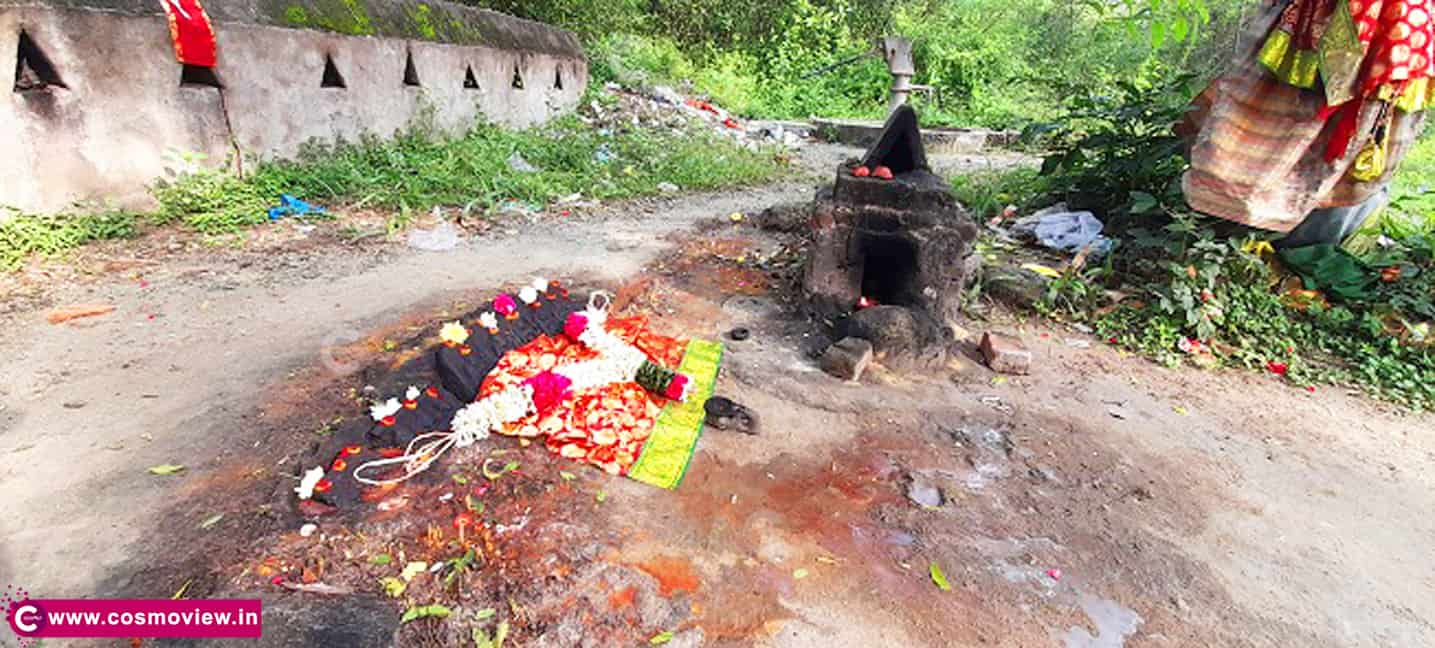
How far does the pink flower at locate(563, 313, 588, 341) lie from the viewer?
3.50m

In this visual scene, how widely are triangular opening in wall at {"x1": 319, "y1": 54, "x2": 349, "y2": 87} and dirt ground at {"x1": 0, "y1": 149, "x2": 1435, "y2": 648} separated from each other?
2.75 m

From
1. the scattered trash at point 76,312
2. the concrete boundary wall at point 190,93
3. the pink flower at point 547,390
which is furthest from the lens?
the concrete boundary wall at point 190,93

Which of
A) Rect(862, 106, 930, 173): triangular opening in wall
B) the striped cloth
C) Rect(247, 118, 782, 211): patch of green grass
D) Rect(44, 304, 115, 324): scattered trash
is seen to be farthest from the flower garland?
the striped cloth

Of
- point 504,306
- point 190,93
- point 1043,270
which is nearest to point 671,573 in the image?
point 504,306

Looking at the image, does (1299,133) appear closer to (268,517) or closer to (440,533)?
(440,533)

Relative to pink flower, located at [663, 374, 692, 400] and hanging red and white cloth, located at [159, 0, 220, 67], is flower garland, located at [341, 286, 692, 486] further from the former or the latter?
hanging red and white cloth, located at [159, 0, 220, 67]

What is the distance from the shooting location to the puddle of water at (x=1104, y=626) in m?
2.01

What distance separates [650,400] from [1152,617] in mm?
2056

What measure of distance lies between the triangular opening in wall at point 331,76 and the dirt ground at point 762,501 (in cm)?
275

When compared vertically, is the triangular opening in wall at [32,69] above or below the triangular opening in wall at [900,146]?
above

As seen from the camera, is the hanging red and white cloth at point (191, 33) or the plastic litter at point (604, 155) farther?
the plastic litter at point (604, 155)

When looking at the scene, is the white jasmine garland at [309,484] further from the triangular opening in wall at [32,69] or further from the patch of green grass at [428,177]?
the triangular opening in wall at [32,69]

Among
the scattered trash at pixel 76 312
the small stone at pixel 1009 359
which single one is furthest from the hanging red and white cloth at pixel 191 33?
the small stone at pixel 1009 359

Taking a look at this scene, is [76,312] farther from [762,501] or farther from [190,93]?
[762,501]
